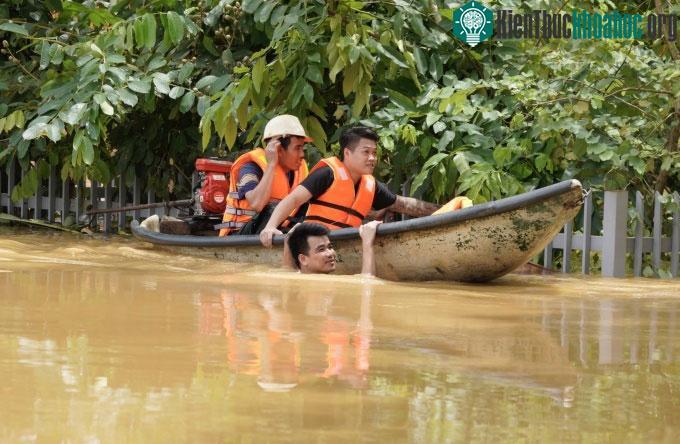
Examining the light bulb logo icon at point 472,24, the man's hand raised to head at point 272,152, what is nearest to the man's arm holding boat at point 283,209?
the man's hand raised to head at point 272,152

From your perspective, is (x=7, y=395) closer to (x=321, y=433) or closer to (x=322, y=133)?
(x=321, y=433)

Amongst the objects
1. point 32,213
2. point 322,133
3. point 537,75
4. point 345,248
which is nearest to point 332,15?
point 322,133

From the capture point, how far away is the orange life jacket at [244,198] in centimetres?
879

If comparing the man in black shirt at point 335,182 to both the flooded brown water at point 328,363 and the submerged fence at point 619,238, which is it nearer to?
the flooded brown water at point 328,363

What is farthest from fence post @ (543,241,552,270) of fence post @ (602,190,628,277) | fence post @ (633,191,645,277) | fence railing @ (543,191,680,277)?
fence post @ (633,191,645,277)

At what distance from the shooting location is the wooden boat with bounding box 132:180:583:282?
Answer: 7105 mm

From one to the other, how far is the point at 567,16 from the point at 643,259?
2.52 metres

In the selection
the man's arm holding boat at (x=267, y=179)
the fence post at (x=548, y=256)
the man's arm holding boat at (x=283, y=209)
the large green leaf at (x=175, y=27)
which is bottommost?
the fence post at (x=548, y=256)

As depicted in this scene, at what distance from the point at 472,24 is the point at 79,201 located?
540cm

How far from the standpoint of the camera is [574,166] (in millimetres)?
9289

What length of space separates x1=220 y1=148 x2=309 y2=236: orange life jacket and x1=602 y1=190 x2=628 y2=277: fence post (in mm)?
2404

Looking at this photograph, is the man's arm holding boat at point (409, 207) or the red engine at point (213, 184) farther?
the red engine at point (213, 184)

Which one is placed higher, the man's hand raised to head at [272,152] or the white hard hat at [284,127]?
the white hard hat at [284,127]

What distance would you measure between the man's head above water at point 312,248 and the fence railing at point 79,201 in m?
4.33
